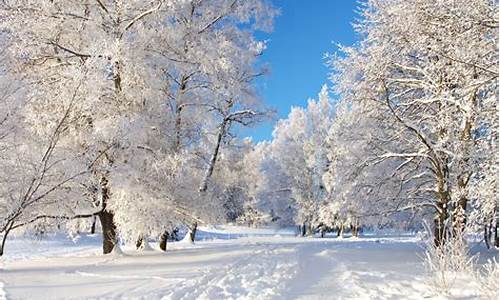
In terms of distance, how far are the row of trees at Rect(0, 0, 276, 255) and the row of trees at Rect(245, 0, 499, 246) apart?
4.16 metres

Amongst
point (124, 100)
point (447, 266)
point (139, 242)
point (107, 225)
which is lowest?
point (447, 266)

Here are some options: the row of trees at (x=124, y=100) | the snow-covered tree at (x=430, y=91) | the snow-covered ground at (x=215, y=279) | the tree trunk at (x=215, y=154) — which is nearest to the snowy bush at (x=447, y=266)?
the snow-covered ground at (x=215, y=279)

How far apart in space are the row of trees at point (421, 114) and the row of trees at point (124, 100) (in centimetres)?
416

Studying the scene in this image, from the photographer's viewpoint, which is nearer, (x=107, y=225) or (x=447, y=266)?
(x=447, y=266)

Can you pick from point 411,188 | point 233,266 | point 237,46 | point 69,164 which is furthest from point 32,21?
point 411,188

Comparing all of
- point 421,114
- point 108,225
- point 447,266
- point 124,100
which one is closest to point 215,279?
point 447,266

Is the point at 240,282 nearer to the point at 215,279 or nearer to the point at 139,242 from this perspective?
the point at 215,279

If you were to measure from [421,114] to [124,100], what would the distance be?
760cm

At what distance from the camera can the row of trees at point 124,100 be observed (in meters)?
11.1

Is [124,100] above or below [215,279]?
above

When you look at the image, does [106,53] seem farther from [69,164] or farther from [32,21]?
[69,164]

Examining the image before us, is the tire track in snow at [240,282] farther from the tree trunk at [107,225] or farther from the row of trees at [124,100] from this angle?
the tree trunk at [107,225]

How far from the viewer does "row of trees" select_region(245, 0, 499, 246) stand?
721cm

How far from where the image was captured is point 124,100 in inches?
493
